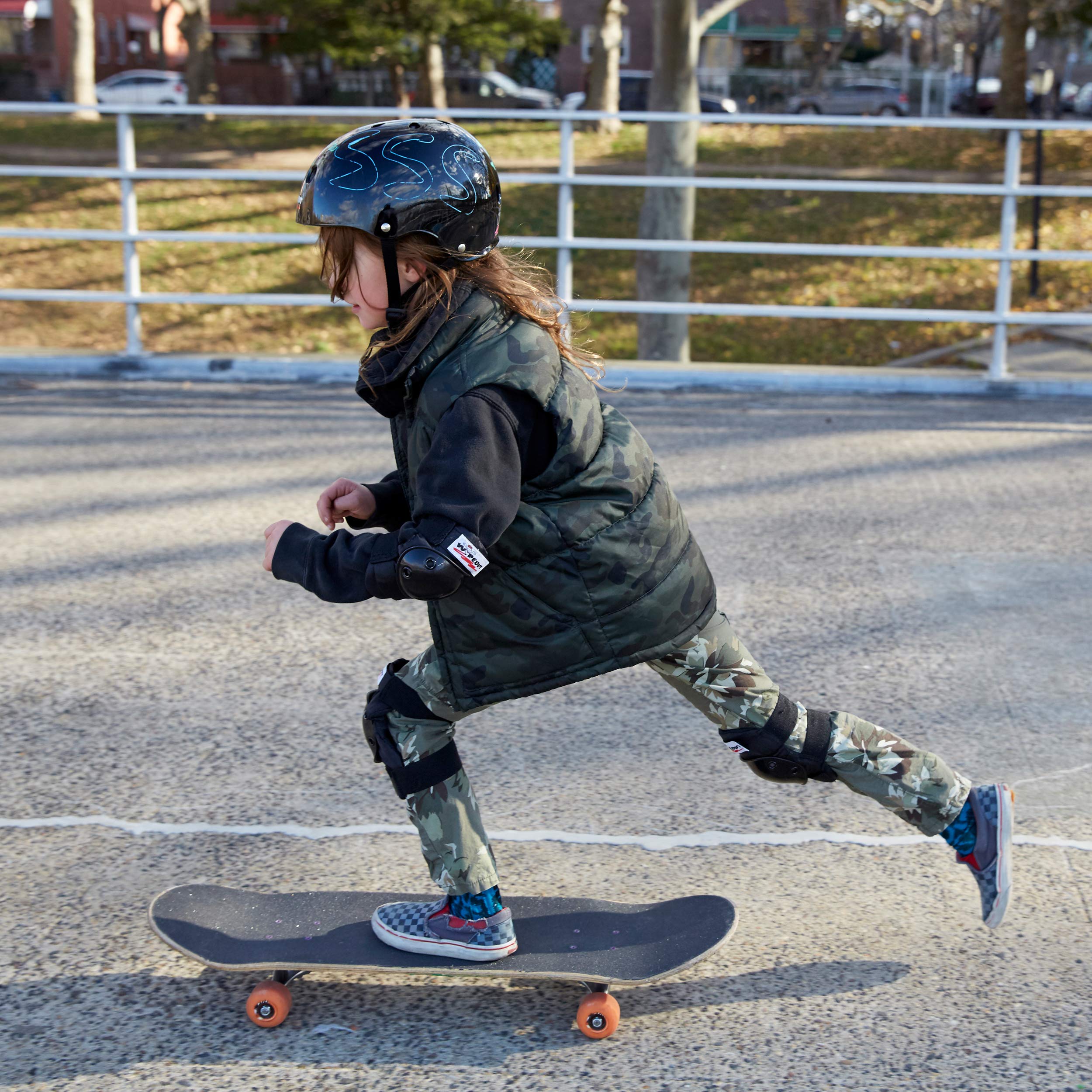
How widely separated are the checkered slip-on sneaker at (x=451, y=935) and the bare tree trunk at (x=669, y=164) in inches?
351

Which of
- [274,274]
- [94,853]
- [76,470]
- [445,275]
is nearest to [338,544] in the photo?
[445,275]

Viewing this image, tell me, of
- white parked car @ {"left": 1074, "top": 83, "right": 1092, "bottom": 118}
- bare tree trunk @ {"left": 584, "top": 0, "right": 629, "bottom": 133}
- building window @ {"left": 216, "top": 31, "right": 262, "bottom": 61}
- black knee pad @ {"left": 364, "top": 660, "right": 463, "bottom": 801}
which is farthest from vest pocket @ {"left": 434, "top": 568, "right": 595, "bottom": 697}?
white parked car @ {"left": 1074, "top": 83, "right": 1092, "bottom": 118}

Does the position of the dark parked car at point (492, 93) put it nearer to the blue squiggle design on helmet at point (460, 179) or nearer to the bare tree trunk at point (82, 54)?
the bare tree trunk at point (82, 54)

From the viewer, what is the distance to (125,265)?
8.30 metres

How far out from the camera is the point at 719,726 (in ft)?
8.37

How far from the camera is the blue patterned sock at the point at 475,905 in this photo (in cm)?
249

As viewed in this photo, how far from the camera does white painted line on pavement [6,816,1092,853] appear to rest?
122 inches

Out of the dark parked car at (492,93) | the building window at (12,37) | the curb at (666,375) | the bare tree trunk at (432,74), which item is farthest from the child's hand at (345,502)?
the building window at (12,37)

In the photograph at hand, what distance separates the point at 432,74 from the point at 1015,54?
10.7m

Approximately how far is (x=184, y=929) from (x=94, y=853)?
646 millimetres

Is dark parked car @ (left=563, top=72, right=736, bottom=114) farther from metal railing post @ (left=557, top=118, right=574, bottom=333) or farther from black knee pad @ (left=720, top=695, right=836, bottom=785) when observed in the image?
black knee pad @ (left=720, top=695, right=836, bottom=785)

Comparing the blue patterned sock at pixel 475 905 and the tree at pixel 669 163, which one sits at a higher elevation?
the tree at pixel 669 163

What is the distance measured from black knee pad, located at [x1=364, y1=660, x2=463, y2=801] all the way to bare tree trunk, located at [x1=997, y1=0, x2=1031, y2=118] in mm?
22786

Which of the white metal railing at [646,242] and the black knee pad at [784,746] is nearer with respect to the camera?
the black knee pad at [784,746]
